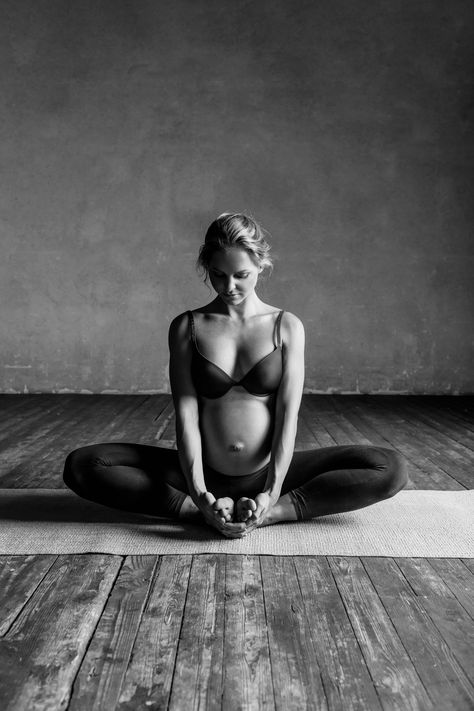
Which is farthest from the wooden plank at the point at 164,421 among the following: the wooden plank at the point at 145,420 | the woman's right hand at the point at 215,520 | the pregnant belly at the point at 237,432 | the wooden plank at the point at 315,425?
the woman's right hand at the point at 215,520

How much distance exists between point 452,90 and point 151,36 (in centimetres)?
240

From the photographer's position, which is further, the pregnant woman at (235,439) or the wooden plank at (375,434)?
the wooden plank at (375,434)

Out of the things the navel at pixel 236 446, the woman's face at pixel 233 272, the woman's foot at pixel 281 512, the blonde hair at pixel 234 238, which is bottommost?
the woman's foot at pixel 281 512

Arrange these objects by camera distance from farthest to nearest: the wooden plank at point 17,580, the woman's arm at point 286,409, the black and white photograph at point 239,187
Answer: the black and white photograph at point 239,187 < the woman's arm at point 286,409 < the wooden plank at point 17,580

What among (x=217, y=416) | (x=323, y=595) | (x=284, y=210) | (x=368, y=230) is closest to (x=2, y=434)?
(x=217, y=416)

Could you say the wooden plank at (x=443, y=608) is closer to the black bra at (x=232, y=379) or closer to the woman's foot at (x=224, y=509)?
the woman's foot at (x=224, y=509)

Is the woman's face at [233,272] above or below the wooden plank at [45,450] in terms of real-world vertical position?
above

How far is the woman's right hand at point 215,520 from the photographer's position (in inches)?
76.0

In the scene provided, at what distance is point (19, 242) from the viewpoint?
546cm

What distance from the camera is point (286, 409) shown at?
2070 millimetres

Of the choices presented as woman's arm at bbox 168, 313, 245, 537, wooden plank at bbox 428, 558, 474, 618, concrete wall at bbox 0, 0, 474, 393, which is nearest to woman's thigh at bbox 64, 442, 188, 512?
woman's arm at bbox 168, 313, 245, 537

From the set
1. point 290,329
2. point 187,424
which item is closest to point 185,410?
point 187,424

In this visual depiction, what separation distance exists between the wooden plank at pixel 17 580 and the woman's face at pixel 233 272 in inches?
34.7

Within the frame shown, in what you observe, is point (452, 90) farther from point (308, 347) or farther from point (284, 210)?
point (308, 347)
